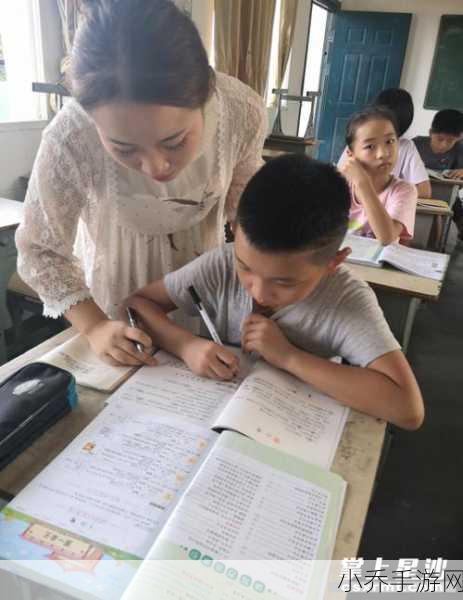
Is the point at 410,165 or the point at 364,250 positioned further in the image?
the point at 410,165

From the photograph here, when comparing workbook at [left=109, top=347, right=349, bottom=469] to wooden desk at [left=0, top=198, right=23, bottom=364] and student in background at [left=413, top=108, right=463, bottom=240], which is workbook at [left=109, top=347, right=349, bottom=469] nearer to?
wooden desk at [left=0, top=198, right=23, bottom=364]

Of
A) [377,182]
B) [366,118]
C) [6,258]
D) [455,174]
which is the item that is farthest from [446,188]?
[6,258]

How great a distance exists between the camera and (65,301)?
2.99 ft

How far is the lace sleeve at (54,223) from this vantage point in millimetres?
836

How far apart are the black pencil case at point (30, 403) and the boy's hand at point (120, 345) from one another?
13cm

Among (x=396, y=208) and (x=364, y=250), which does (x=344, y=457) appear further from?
(x=396, y=208)

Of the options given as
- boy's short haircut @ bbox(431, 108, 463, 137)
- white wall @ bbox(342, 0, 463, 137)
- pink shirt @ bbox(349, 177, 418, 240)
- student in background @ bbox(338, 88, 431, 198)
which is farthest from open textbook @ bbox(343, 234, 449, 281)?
white wall @ bbox(342, 0, 463, 137)

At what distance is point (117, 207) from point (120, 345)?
0.28m

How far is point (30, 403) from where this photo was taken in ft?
2.32

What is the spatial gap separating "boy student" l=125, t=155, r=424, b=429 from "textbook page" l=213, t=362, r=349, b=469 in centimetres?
3

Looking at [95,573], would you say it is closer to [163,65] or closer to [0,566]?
[0,566]

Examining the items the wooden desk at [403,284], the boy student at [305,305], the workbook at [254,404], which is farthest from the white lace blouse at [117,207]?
the wooden desk at [403,284]

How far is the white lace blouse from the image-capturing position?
0.85 m

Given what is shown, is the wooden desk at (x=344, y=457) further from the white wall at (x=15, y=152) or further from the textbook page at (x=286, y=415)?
the white wall at (x=15, y=152)
